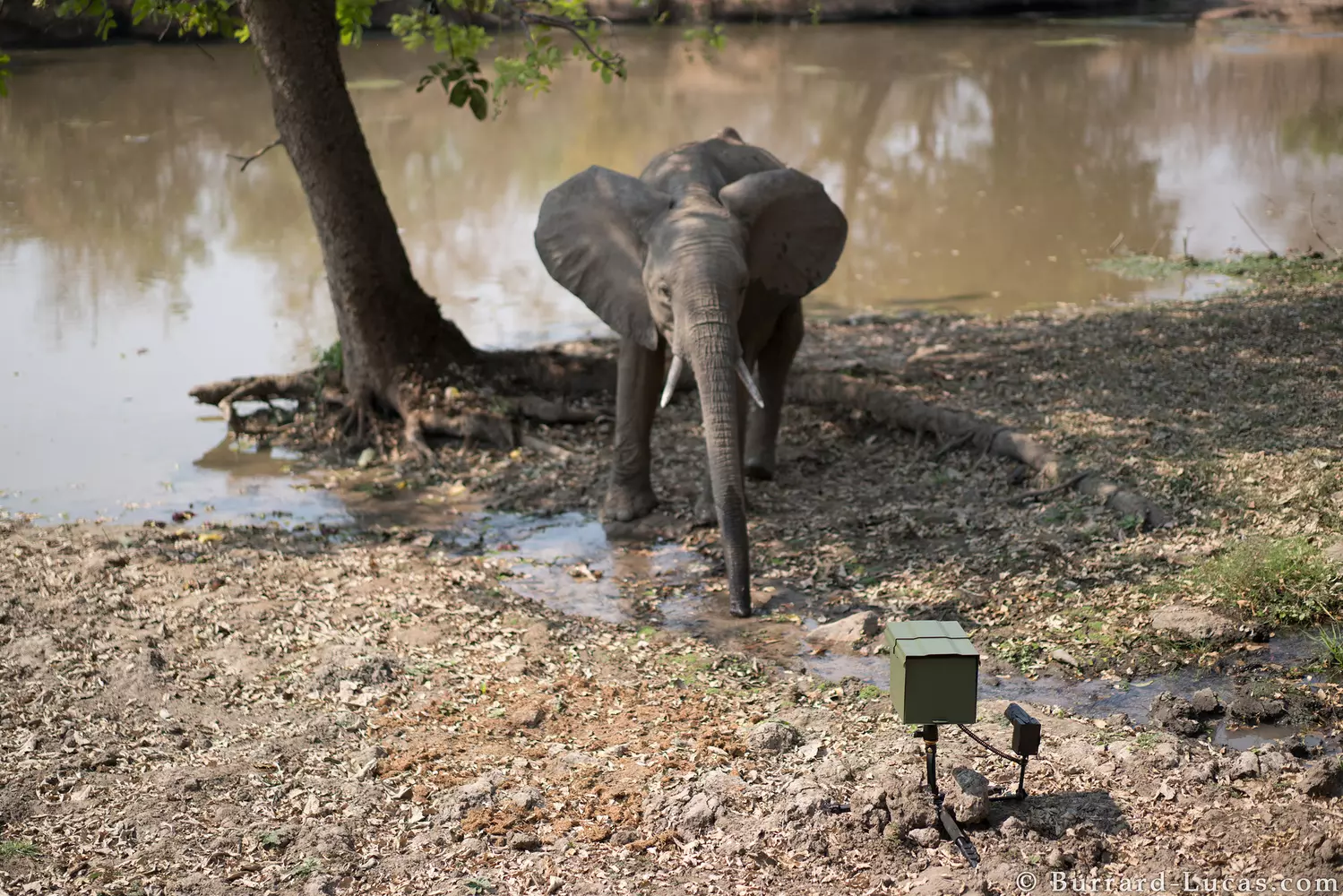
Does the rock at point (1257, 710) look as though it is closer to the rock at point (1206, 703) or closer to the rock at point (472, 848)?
the rock at point (1206, 703)

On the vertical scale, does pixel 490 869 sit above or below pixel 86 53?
below

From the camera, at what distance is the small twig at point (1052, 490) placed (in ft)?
23.9

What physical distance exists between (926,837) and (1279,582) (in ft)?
7.90

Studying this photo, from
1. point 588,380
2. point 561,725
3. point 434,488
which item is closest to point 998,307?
point 588,380

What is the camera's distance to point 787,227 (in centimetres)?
729

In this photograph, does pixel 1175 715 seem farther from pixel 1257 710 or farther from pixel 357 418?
pixel 357 418

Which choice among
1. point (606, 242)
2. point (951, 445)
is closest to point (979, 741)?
point (606, 242)

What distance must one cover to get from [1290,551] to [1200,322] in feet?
15.7

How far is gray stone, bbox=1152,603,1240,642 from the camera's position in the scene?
5543 millimetres

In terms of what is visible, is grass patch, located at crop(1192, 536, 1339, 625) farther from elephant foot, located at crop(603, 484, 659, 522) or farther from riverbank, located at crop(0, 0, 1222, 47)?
riverbank, located at crop(0, 0, 1222, 47)

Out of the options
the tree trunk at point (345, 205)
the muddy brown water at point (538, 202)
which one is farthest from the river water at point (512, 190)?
the tree trunk at point (345, 205)

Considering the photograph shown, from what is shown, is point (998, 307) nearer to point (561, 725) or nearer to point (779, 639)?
point (779, 639)

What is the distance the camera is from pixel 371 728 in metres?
5.25

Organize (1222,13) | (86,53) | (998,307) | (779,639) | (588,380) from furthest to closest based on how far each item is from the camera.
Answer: (1222,13) → (86,53) → (998,307) → (588,380) → (779,639)
